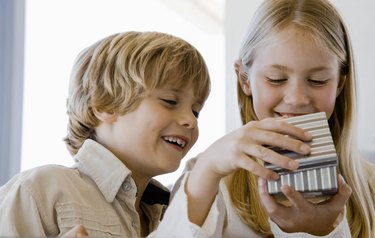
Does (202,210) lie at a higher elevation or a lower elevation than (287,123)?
lower

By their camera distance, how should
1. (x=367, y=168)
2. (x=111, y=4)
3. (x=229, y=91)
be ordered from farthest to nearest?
(x=111, y=4)
(x=229, y=91)
(x=367, y=168)

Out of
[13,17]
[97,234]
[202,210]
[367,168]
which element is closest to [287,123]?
[202,210]

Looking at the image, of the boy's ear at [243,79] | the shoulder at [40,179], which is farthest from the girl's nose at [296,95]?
the shoulder at [40,179]

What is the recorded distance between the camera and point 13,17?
6.36 feet

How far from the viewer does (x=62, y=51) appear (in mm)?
2064

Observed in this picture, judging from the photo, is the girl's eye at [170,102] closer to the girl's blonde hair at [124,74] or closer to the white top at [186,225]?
the girl's blonde hair at [124,74]

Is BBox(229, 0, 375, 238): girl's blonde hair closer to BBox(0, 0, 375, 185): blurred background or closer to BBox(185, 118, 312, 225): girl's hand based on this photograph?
BBox(185, 118, 312, 225): girl's hand

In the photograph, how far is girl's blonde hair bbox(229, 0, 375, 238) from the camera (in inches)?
A: 43.7

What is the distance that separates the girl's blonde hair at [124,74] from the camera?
1040mm

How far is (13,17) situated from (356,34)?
1041 mm

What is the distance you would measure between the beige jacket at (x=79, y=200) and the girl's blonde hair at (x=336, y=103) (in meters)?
0.16

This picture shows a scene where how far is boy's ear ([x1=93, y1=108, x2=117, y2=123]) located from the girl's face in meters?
0.26

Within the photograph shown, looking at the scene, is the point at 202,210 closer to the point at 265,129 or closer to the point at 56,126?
the point at 265,129

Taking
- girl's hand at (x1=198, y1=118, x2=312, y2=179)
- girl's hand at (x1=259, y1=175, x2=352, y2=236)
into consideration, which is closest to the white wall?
girl's hand at (x1=259, y1=175, x2=352, y2=236)
